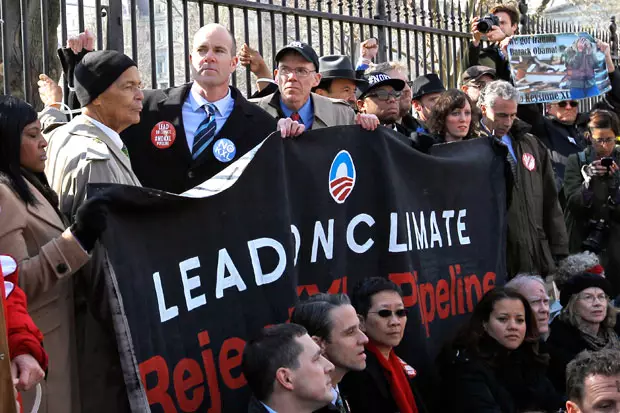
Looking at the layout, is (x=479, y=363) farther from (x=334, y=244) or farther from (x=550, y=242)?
(x=550, y=242)

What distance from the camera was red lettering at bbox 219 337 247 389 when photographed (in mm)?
4461

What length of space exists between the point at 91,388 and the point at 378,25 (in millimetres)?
5529

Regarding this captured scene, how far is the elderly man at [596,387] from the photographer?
4.29m

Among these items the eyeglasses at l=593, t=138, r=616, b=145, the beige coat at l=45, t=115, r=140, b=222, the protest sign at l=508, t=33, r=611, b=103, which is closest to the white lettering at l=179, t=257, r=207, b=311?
the beige coat at l=45, t=115, r=140, b=222

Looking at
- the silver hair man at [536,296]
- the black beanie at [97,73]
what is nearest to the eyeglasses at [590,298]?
the silver hair man at [536,296]

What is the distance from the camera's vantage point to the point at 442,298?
5941mm

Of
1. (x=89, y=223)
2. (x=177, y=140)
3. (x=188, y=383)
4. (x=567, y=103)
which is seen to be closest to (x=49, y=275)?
(x=89, y=223)

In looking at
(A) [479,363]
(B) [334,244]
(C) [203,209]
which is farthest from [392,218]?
(C) [203,209]

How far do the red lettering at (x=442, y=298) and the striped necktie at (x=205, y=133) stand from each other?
155cm

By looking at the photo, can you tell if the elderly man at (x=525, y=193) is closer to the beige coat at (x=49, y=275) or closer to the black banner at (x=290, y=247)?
the black banner at (x=290, y=247)

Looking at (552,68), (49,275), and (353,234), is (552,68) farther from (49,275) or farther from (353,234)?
(49,275)

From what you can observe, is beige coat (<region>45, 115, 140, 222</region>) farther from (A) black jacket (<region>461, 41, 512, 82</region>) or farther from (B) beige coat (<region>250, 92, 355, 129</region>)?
(A) black jacket (<region>461, 41, 512, 82</region>)

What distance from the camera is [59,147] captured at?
4.55 m

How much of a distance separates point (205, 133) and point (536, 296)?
7.36 feet
